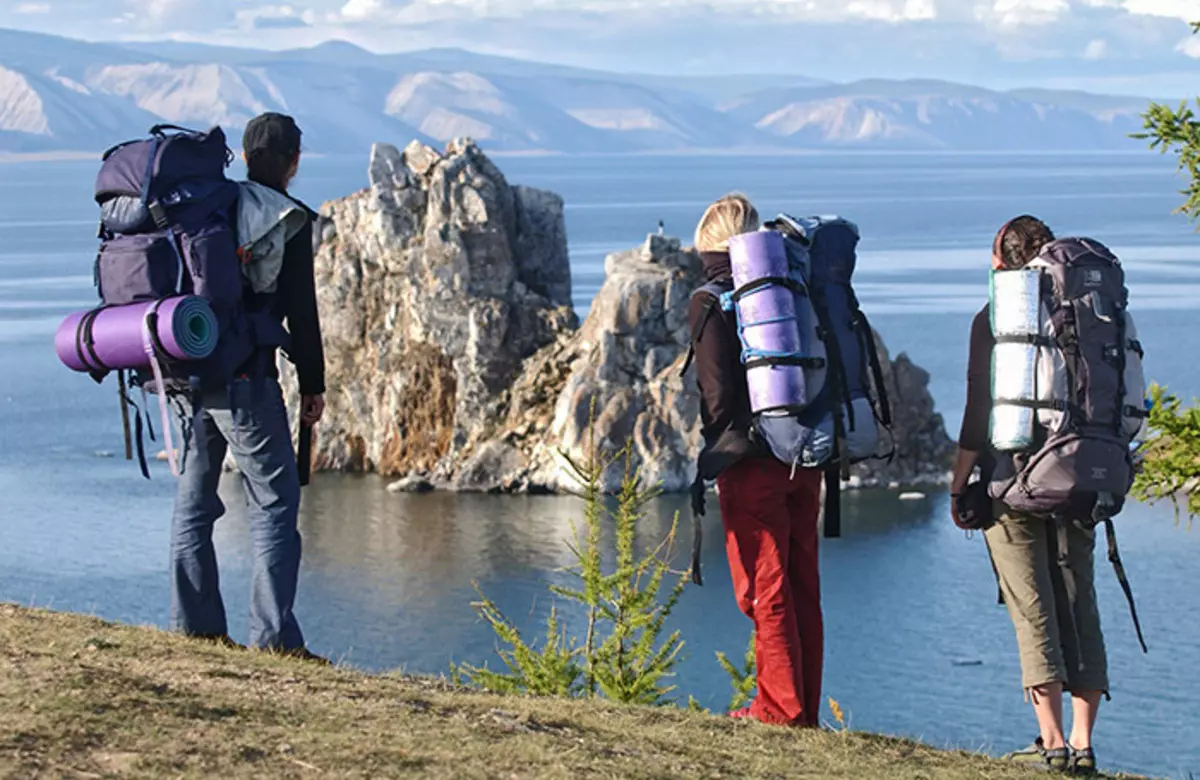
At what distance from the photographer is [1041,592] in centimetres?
754

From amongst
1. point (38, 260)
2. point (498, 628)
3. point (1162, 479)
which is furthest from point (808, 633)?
point (38, 260)

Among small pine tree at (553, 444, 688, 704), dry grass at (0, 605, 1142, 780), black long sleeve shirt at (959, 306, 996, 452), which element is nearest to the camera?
dry grass at (0, 605, 1142, 780)

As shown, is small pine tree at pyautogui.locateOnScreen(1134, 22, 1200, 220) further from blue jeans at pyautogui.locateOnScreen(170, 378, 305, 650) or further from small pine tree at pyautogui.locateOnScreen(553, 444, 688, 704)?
blue jeans at pyautogui.locateOnScreen(170, 378, 305, 650)

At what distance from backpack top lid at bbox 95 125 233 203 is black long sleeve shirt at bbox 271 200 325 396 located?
43 centimetres

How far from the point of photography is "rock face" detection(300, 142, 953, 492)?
6419 centimetres

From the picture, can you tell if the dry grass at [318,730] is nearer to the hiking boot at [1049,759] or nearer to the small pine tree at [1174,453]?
the hiking boot at [1049,759]

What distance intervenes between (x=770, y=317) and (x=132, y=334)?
8.82 ft

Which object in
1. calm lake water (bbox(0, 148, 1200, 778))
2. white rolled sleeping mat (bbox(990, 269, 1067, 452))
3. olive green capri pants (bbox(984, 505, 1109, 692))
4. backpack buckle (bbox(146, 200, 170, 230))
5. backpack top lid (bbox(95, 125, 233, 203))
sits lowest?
calm lake water (bbox(0, 148, 1200, 778))

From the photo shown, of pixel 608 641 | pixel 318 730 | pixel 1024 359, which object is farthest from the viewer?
pixel 608 641

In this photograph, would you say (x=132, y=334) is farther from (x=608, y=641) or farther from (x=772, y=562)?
(x=608, y=641)

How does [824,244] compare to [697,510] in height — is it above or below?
above

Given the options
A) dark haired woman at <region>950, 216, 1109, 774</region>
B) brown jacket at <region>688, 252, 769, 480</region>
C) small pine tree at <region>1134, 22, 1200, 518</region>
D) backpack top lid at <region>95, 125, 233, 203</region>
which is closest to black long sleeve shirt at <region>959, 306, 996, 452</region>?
dark haired woman at <region>950, 216, 1109, 774</region>

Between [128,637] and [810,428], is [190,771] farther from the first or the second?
[810,428]

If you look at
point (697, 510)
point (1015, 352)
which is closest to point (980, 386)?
point (1015, 352)
